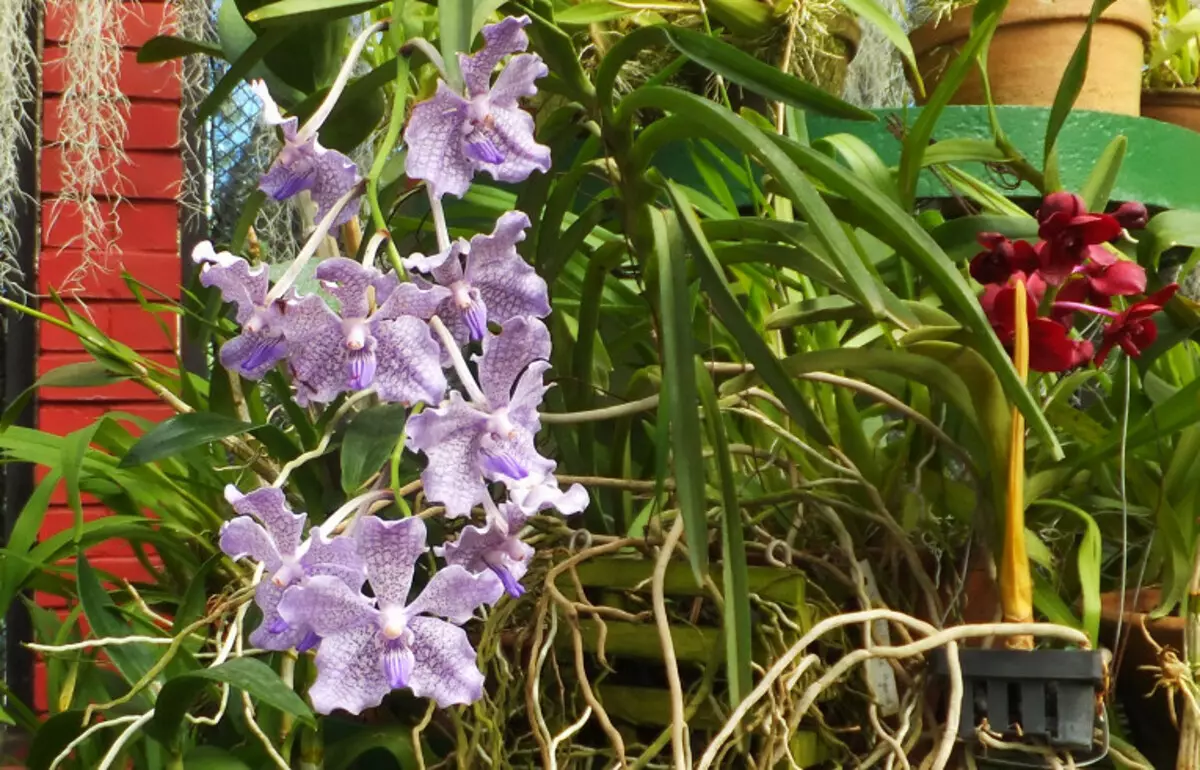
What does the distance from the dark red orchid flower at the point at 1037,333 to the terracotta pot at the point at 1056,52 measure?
0.68m

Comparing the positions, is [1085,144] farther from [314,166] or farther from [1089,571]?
[314,166]

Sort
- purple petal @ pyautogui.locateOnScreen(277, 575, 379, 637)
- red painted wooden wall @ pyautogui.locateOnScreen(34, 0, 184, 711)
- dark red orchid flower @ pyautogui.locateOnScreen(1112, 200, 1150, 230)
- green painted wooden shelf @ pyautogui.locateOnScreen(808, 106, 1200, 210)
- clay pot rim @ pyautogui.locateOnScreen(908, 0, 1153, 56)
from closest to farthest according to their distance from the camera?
purple petal @ pyautogui.locateOnScreen(277, 575, 379, 637), dark red orchid flower @ pyautogui.locateOnScreen(1112, 200, 1150, 230), green painted wooden shelf @ pyautogui.locateOnScreen(808, 106, 1200, 210), clay pot rim @ pyautogui.locateOnScreen(908, 0, 1153, 56), red painted wooden wall @ pyautogui.locateOnScreen(34, 0, 184, 711)

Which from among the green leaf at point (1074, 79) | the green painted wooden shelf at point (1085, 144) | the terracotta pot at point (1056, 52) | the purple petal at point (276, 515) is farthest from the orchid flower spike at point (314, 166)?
the terracotta pot at point (1056, 52)

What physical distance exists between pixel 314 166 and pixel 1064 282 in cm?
39

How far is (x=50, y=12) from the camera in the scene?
2.18 metres

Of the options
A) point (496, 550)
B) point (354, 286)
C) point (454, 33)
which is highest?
point (454, 33)

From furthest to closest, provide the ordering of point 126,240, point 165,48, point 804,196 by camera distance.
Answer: point 126,240 < point 165,48 < point 804,196

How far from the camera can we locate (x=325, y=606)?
39cm

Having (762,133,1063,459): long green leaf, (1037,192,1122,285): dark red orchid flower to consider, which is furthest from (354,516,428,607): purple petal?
(1037,192,1122,285): dark red orchid flower

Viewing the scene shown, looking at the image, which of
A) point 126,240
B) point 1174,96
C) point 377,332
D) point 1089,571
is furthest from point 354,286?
point 126,240

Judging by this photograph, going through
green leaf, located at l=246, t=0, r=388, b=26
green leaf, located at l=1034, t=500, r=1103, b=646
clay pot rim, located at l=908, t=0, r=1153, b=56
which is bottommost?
green leaf, located at l=1034, t=500, r=1103, b=646

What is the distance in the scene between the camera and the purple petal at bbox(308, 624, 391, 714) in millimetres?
397

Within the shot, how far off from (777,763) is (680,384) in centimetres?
22

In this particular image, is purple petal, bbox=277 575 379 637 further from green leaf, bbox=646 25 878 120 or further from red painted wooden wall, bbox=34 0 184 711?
red painted wooden wall, bbox=34 0 184 711
